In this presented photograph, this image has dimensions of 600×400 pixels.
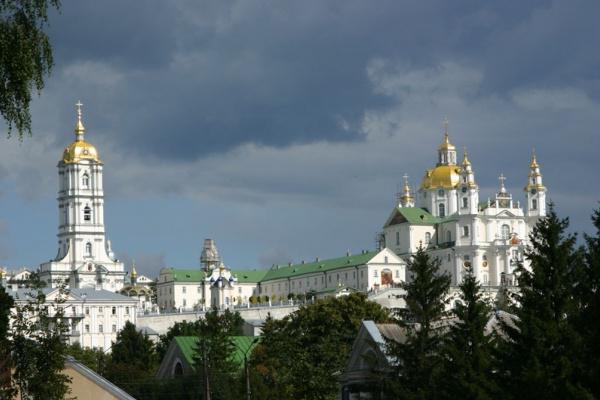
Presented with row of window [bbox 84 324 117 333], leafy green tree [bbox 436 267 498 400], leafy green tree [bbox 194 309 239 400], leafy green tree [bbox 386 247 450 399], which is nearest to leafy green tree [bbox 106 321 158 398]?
leafy green tree [bbox 194 309 239 400]

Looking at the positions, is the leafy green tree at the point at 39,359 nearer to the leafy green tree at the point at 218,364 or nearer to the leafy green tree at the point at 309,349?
the leafy green tree at the point at 309,349

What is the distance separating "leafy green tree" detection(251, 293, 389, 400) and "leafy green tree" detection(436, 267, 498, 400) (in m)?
17.9

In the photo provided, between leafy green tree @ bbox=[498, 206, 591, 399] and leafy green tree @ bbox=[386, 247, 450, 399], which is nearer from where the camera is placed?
leafy green tree @ bbox=[498, 206, 591, 399]

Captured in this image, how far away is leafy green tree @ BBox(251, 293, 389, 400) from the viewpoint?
66.0 meters

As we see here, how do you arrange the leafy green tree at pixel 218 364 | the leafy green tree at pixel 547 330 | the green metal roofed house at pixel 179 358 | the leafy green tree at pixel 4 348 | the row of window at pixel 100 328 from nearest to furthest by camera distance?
the leafy green tree at pixel 547 330 → the leafy green tree at pixel 4 348 → the leafy green tree at pixel 218 364 → the green metal roofed house at pixel 179 358 → the row of window at pixel 100 328

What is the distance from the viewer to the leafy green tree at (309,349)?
217 feet

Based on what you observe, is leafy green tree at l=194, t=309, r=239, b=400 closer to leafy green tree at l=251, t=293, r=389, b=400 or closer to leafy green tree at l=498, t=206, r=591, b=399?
leafy green tree at l=251, t=293, r=389, b=400

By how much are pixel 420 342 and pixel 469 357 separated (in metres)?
3.15

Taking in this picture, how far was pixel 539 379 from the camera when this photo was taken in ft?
124

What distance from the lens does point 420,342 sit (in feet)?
149

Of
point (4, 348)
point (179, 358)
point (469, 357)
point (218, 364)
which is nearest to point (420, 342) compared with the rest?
point (469, 357)

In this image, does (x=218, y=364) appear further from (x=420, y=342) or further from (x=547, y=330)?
(x=547, y=330)

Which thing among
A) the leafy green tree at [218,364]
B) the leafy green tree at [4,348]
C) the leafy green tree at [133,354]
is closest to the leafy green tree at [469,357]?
the leafy green tree at [4,348]

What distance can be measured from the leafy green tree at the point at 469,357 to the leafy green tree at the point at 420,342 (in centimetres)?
67
